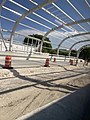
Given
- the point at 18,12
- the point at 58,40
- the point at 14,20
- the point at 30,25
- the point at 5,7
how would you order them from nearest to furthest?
the point at 5,7
the point at 18,12
the point at 14,20
the point at 30,25
the point at 58,40

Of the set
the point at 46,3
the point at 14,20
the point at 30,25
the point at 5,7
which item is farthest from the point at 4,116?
the point at 30,25

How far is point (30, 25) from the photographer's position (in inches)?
1163

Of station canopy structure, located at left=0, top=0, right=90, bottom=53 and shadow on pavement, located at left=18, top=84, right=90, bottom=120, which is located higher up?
station canopy structure, located at left=0, top=0, right=90, bottom=53

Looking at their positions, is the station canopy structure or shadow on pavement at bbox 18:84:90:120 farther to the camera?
the station canopy structure

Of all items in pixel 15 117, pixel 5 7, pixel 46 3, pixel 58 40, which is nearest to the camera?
pixel 15 117

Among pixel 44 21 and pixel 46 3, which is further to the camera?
pixel 44 21

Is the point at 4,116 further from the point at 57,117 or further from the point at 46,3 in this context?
the point at 46,3

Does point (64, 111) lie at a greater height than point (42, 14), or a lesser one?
lesser

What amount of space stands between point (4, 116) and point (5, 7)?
19.7m

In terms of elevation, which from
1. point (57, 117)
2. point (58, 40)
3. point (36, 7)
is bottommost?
point (57, 117)

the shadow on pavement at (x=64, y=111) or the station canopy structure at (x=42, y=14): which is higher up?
the station canopy structure at (x=42, y=14)

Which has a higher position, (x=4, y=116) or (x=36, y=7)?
(x=36, y=7)

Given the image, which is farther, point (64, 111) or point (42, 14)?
point (42, 14)

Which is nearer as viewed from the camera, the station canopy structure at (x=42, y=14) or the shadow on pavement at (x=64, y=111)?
the shadow on pavement at (x=64, y=111)
